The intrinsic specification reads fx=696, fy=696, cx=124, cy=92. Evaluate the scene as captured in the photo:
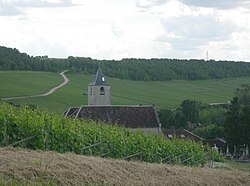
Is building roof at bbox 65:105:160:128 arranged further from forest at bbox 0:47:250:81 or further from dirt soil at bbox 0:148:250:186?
forest at bbox 0:47:250:81

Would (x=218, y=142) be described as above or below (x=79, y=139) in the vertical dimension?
below

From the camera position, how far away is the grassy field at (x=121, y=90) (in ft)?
322

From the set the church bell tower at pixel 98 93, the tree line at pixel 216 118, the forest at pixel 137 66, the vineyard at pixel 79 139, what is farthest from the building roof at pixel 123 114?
the forest at pixel 137 66

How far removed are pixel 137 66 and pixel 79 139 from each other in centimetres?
12650

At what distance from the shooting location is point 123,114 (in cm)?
6631

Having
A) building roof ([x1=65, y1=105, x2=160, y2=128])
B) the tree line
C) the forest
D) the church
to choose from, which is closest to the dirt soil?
the church

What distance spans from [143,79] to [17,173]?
129 meters

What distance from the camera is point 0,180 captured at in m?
14.0

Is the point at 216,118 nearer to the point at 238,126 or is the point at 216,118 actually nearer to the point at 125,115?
the point at 238,126

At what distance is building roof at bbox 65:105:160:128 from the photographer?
64.9m

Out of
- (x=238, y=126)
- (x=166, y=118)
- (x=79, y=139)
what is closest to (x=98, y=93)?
(x=238, y=126)

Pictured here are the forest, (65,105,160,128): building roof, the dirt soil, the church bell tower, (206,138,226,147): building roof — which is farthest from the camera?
the forest

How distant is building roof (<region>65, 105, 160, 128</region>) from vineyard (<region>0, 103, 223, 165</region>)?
28681 millimetres

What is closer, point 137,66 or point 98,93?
point 98,93
